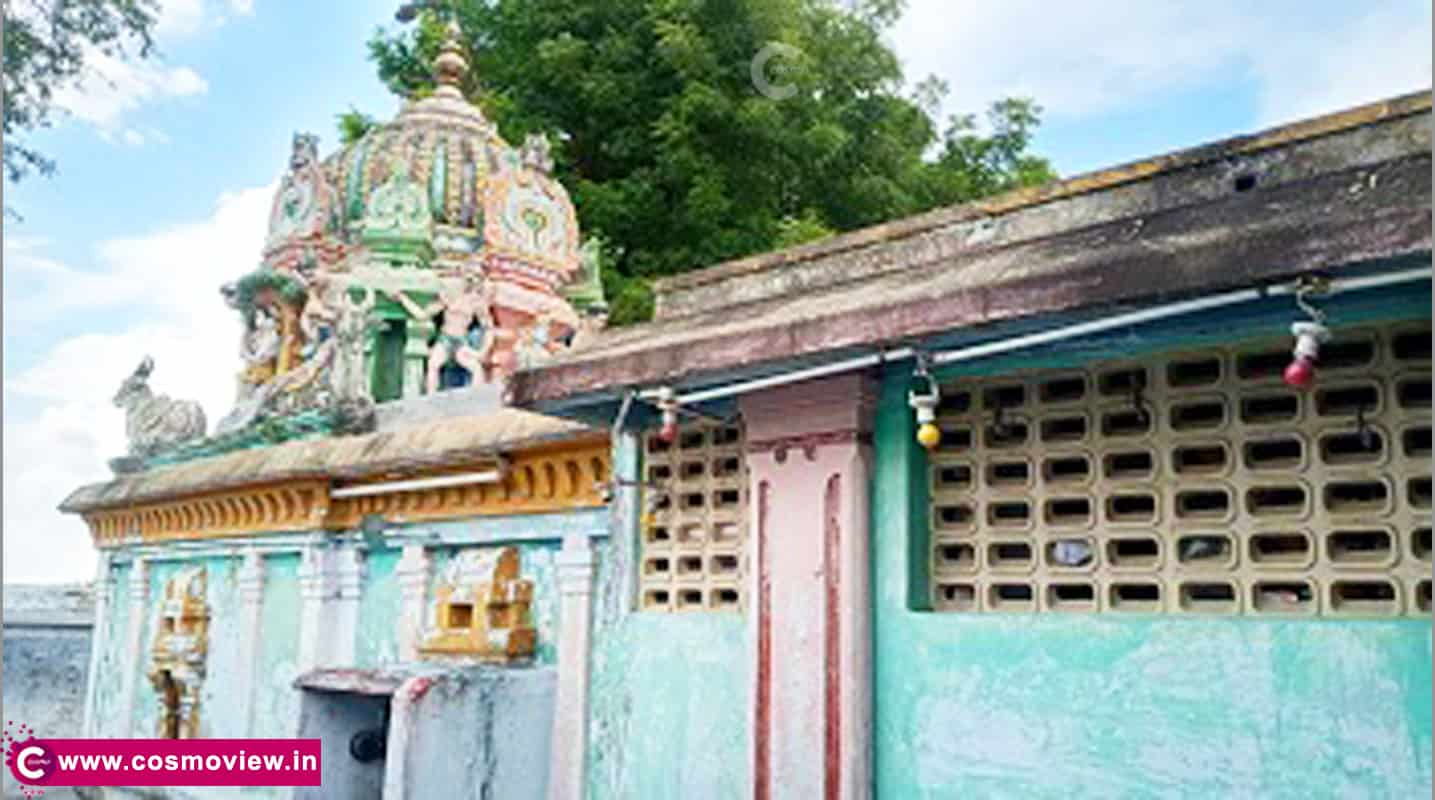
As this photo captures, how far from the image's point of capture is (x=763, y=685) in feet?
13.5

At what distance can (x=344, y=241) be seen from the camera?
10.2 m

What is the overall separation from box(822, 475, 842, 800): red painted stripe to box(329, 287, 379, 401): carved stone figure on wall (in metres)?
4.33

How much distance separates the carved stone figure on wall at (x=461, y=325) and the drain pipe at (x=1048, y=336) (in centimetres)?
486

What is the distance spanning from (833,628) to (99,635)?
7610 millimetres

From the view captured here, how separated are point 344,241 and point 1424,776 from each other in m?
9.06

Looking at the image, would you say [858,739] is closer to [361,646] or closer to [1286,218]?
[1286,218]

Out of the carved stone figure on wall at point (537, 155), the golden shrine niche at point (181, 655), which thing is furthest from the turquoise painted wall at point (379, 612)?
the carved stone figure on wall at point (537, 155)

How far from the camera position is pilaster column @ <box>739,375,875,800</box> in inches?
152

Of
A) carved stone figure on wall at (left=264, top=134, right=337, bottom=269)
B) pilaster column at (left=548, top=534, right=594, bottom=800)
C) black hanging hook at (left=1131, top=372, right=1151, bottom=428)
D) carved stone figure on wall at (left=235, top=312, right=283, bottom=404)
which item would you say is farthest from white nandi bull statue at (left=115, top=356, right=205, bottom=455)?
black hanging hook at (left=1131, top=372, right=1151, bottom=428)

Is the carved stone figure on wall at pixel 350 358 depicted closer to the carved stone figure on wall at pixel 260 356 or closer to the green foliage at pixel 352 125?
the carved stone figure on wall at pixel 260 356

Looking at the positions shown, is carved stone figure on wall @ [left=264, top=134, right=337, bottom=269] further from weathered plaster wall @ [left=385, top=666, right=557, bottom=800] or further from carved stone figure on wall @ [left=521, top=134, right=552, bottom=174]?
weathered plaster wall @ [left=385, top=666, right=557, bottom=800]

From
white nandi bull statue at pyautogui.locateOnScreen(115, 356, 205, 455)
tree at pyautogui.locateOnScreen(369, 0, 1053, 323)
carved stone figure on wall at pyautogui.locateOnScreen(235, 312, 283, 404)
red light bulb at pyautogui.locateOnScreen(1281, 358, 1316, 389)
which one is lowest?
red light bulb at pyautogui.locateOnScreen(1281, 358, 1316, 389)

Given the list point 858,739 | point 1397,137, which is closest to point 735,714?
point 858,739

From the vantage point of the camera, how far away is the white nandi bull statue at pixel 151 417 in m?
9.05
